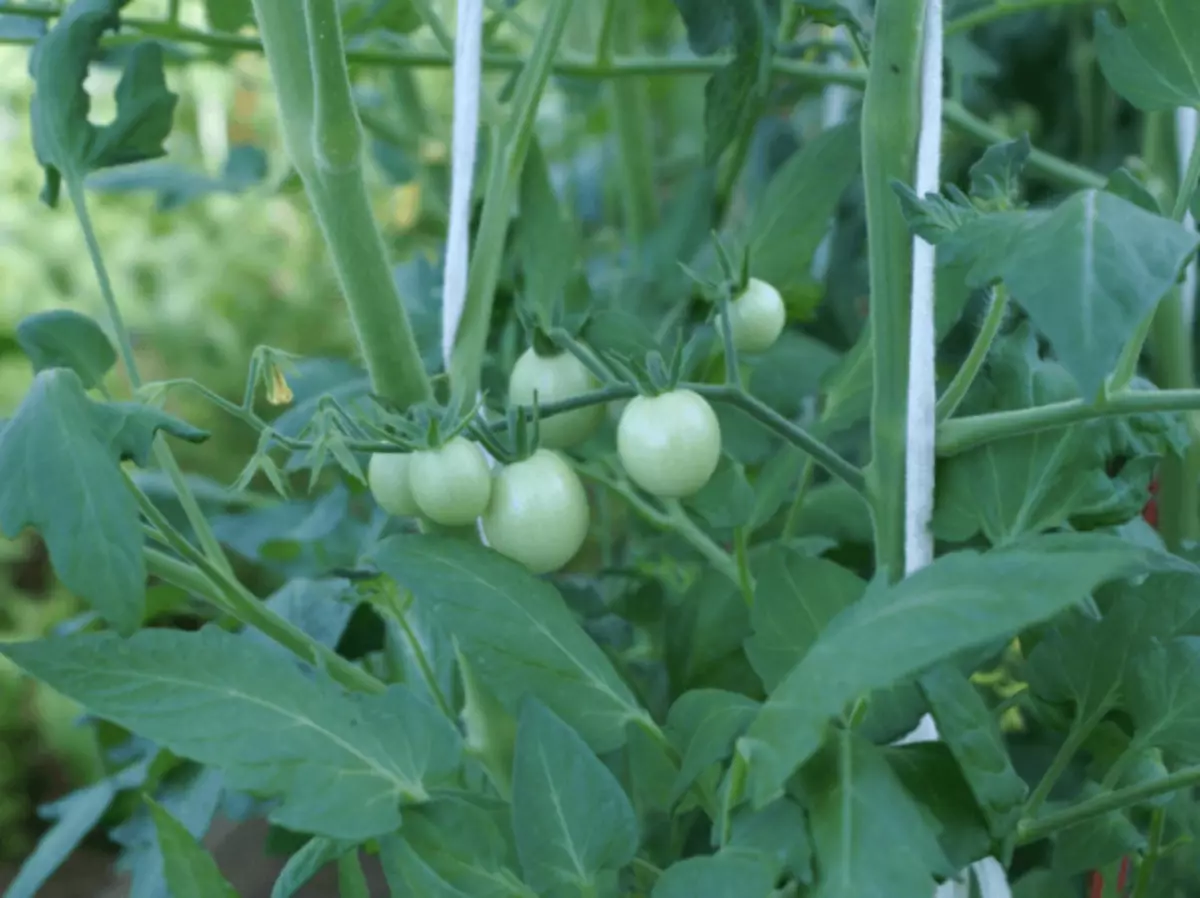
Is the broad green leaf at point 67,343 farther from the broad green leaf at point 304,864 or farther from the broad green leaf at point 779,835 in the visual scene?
the broad green leaf at point 779,835

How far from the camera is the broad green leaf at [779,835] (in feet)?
1.19

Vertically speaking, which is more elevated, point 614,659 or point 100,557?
point 100,557

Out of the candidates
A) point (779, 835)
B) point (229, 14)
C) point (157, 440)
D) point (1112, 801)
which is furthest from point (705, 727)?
point (229, 14)

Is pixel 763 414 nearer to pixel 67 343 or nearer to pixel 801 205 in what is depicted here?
pixel 801 205

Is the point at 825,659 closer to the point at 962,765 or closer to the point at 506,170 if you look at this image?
the point at 962,765

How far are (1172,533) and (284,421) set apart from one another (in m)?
0.53

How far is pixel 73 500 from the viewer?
14.7 inches

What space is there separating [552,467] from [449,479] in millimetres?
45

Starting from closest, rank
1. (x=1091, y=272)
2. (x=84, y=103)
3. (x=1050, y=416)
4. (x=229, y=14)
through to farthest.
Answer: (x=1091, y=272), (x=1050, y=416), (x=84, y=103), (x=229, y=14)

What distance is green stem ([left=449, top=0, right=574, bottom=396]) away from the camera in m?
0.49

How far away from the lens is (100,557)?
37 centimetres

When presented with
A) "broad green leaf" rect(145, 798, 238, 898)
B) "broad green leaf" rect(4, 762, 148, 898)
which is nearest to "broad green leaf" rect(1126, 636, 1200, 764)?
"broad green leaf" rect(145, 798, 238, 898)

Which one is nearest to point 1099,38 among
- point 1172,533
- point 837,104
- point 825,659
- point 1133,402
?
point 1133,402

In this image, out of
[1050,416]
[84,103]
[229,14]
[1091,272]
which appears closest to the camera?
[1091,272]
